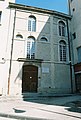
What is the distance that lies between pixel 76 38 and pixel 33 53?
5.40 meters

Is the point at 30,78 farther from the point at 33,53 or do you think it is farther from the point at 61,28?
the point at 61,28

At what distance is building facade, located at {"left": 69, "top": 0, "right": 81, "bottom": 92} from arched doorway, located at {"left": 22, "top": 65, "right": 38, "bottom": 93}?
14.8ft

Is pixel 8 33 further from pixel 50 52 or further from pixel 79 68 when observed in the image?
pixel 79 68

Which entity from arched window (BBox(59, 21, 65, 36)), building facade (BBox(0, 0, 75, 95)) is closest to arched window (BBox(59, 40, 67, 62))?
building facade (BBox(0, 0, 75, 95))

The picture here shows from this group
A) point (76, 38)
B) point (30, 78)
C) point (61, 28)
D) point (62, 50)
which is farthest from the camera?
point (61, 28)

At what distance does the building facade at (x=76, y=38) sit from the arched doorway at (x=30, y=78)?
452 cm

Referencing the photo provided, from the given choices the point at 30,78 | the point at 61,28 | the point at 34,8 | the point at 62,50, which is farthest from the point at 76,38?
the point at 30,78

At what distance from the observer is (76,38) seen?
1825 centimetres

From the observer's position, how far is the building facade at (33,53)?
15.8 metres

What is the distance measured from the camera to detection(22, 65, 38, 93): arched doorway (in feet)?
55.0

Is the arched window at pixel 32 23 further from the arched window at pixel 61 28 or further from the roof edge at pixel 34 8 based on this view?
the arched window at pixel 61 28

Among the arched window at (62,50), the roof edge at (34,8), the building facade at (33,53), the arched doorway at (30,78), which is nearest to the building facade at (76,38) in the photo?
the building facade at (33,53)

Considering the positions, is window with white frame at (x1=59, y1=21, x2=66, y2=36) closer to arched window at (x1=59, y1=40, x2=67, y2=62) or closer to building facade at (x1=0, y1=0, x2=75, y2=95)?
building facade at (x1=0, y1=0, x2=75, y2=95)

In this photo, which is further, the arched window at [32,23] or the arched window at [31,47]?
the arched window at [32,23]
